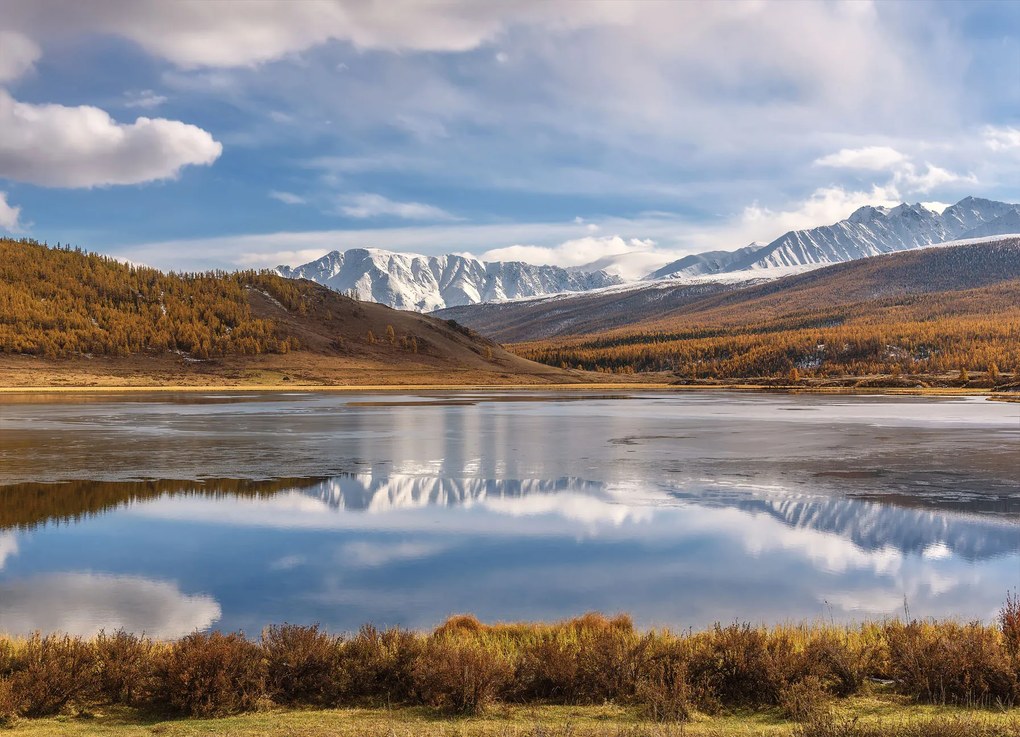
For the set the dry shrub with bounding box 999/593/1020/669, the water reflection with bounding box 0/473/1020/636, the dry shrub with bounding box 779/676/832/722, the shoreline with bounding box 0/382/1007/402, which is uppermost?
the shoreline with bounding box 0/382/1007/402

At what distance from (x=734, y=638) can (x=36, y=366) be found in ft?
565

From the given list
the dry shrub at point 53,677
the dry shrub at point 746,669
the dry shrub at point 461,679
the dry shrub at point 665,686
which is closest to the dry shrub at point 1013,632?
the dry shrub at point 746,669

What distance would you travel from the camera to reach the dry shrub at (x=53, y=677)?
33.3 ft

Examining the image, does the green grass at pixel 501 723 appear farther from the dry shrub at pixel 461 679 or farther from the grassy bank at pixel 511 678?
the dry shrub at pixel 461 679

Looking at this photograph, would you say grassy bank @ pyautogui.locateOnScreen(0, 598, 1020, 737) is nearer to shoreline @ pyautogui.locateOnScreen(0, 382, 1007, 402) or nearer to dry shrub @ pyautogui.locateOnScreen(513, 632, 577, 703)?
dry shrub @ pyautogui.locateOnScreen(513, 632, 577, 703)

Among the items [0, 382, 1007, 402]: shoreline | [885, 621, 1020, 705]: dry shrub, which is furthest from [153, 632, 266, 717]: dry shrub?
[0, 382, 1007, 402]: shoreline

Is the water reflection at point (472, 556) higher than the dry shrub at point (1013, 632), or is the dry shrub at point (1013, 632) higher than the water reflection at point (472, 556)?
the dry shrub at point (1013, 632)

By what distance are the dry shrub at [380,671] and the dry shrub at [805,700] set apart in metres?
4.86

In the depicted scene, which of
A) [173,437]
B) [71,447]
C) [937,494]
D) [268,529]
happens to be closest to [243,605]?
[268,529]

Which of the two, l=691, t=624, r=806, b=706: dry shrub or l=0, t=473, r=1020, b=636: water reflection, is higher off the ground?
l=691, t=624, r=806, b=706: dry shrub

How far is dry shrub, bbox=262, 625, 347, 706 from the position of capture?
10852 millimetres

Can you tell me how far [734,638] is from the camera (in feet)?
37.7

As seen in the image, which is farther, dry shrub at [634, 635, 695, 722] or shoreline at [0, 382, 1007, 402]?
shoreline at [0, 382, 1007, 402]

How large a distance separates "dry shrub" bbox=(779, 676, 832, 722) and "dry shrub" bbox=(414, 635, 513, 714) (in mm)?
3598
